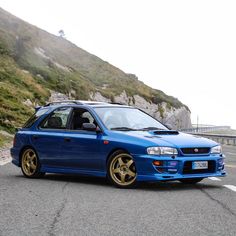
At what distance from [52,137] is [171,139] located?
2553mm

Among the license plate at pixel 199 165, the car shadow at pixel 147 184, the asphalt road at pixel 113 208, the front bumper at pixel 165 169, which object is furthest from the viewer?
the car shadow at pixel 147 184

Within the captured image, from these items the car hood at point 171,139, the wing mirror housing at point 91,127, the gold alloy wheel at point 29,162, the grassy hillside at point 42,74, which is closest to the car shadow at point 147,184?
the gold alloy wheel at point 29,162

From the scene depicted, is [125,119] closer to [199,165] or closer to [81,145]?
[81,145]

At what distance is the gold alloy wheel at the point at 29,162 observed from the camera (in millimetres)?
12031

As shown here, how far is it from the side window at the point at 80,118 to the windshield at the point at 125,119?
211 millimetres

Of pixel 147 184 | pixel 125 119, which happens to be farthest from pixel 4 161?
pixel 147 184

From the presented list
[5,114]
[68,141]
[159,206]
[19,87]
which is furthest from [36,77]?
[159,206]

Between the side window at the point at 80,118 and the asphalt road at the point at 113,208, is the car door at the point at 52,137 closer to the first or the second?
the side window at the point at 80,118

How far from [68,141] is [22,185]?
1.27 metres

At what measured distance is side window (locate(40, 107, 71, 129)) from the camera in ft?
38.6

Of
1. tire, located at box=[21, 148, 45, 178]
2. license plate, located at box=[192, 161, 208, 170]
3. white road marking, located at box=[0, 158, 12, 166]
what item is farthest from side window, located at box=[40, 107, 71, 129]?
white road marking, located at box=[0, 158, 12, 166]

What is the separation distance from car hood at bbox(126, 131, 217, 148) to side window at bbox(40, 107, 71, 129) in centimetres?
176

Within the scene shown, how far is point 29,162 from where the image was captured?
12.2 meters

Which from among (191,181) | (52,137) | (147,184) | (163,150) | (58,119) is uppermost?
(58,119)
